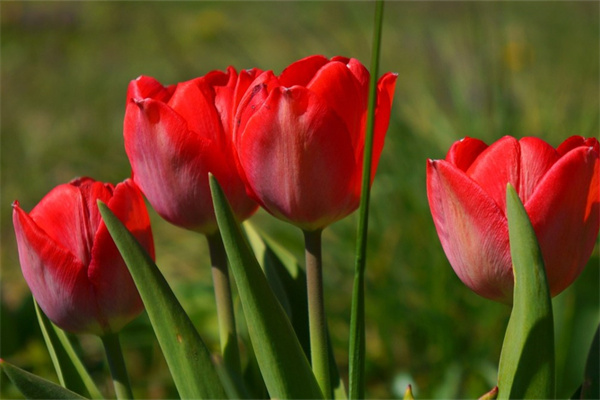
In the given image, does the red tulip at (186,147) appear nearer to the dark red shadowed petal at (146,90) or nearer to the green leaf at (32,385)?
the dark red shadowed petal at (146,90)

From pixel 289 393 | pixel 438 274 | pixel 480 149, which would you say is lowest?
pixel 438 274

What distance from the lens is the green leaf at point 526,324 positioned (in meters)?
0.42

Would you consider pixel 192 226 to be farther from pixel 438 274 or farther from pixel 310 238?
pixel 438 274

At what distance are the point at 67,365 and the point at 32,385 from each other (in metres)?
0.12

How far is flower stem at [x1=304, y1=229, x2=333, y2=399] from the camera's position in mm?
501

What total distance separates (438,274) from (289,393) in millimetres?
927

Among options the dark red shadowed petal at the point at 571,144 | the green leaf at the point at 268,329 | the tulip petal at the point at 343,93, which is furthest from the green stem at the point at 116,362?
the dark red shadowed petal at the point at 571,144

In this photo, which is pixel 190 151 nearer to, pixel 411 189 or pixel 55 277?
pixel 55 277

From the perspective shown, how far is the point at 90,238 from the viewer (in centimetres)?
52

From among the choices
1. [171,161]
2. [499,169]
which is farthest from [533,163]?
[171,161]

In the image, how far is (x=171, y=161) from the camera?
491 millimetres

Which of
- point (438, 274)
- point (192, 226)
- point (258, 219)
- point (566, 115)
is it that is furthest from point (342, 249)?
point (192, 226)

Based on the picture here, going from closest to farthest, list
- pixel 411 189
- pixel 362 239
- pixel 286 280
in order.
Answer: pixel 362 239 < pixel 286 280 < pixel 411 189

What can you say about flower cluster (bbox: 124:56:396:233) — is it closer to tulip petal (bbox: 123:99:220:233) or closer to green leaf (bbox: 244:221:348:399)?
tulip petal (bbox: 123:99:220:233)
